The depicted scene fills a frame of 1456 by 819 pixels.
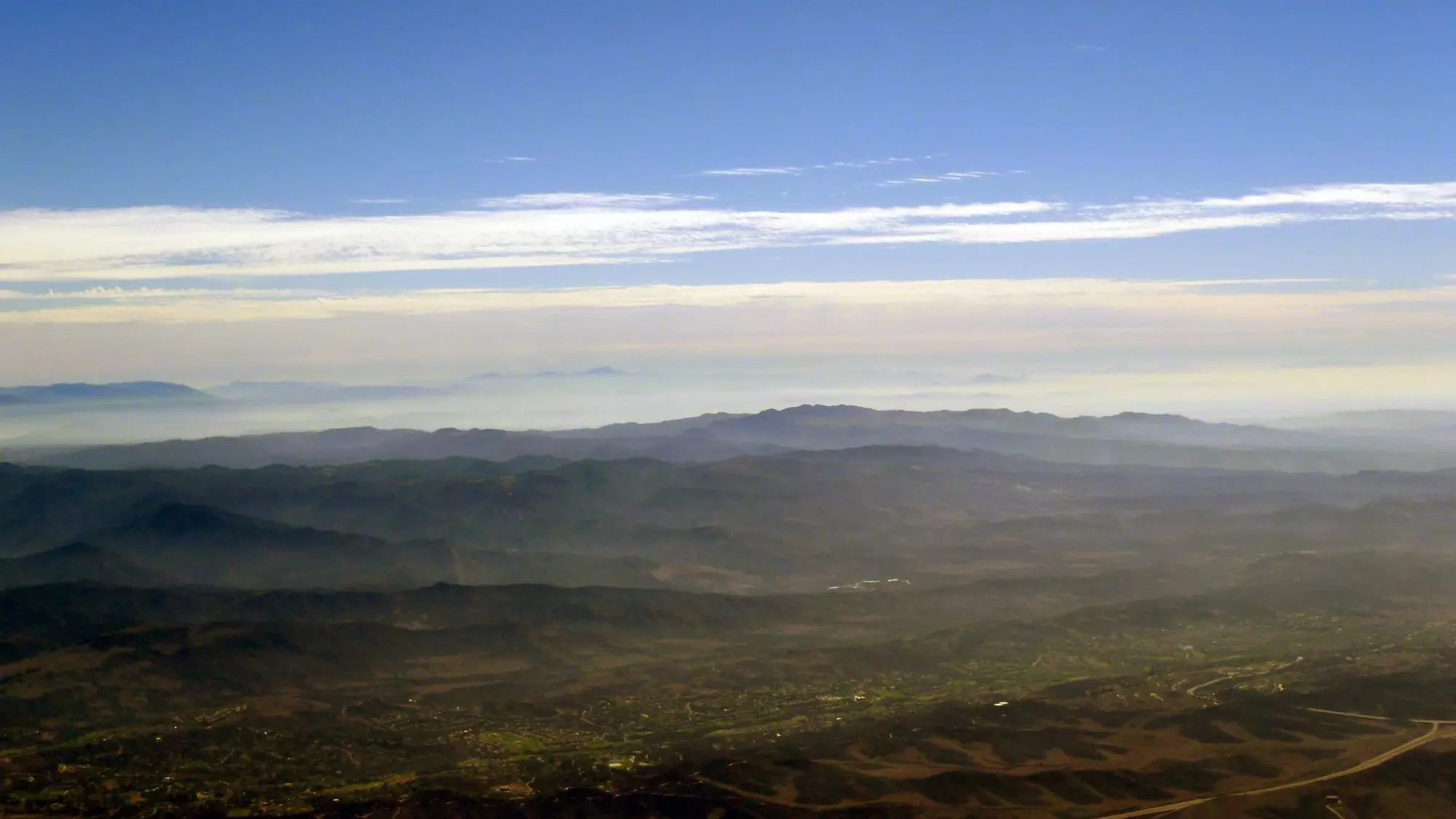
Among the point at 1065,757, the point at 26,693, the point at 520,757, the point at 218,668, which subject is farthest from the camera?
the point at 218,668

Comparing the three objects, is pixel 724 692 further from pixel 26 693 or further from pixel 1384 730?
pixel 26 693

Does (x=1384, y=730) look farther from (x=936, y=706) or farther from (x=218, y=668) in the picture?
(x=218, y=668)

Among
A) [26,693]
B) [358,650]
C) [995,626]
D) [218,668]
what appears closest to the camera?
[26,693]

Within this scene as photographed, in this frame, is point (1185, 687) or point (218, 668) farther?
point (218, 668)

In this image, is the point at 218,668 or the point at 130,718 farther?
the point at 218,668

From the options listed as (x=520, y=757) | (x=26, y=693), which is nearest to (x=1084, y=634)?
(x=520, y=757)

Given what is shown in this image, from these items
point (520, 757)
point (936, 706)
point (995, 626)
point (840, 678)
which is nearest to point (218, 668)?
point (520, 757)

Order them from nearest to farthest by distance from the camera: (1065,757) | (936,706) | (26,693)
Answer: (1065,757)
(936,706)
(26,693)

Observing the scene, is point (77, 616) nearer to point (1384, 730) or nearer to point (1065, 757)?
point (1065, 757)

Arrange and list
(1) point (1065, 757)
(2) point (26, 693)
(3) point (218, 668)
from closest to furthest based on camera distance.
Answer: (1) point (1065, 757) → (2) point (26, 693) → (3) point (218, 668)
